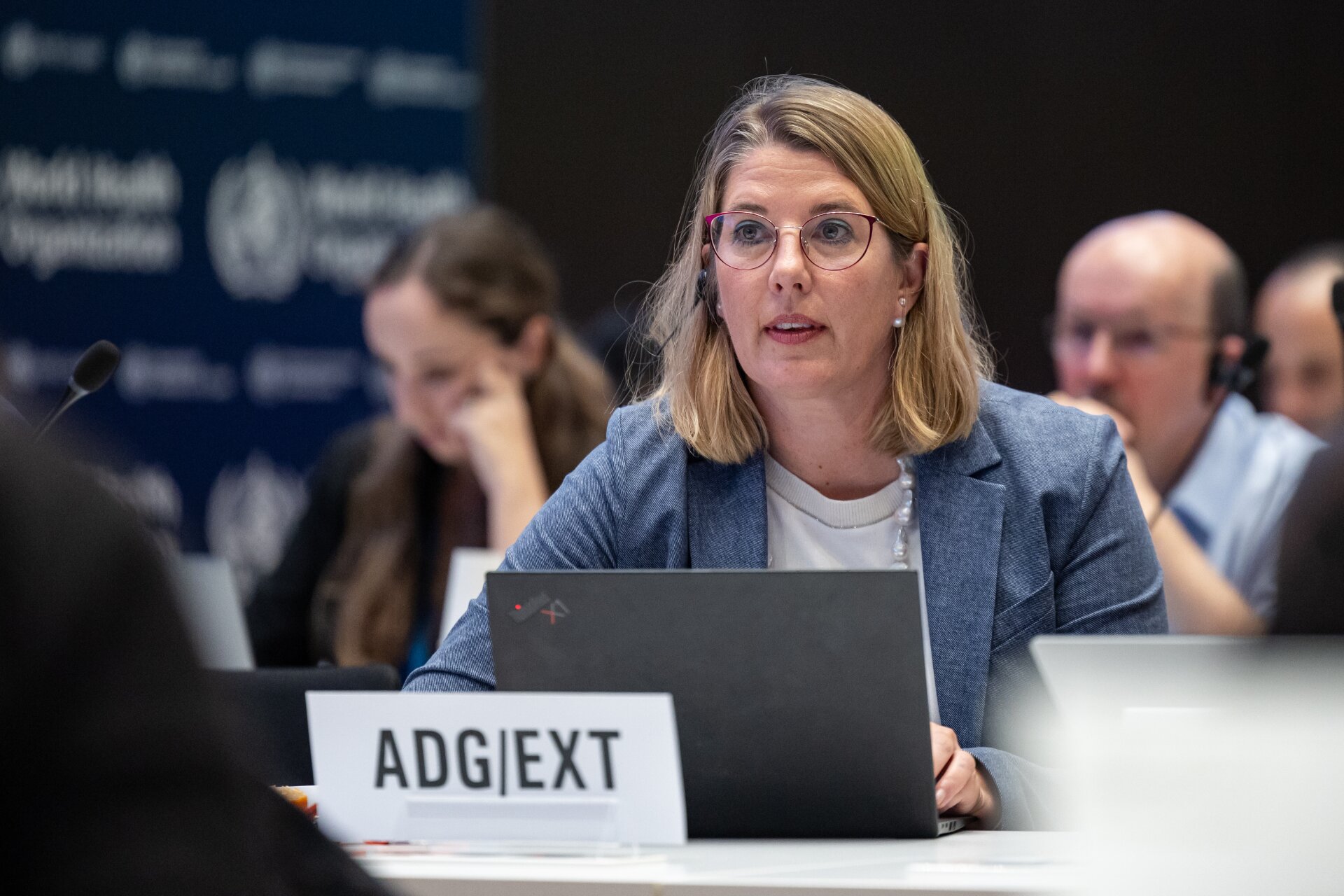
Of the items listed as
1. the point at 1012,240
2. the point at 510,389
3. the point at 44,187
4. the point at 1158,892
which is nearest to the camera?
the point at 1158,892

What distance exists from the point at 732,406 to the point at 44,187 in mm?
3226

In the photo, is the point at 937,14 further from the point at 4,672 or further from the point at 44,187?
the point at 4,672

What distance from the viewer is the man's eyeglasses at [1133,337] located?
138 inches

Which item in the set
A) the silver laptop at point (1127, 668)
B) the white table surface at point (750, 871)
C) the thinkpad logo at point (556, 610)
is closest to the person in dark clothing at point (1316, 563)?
the silver laptop at point (1127, 668)

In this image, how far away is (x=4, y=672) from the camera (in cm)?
46

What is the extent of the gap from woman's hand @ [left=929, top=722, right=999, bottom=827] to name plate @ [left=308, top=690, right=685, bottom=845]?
344 millimetres

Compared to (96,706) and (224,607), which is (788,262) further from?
(96,706)

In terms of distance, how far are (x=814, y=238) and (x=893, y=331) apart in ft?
0.64

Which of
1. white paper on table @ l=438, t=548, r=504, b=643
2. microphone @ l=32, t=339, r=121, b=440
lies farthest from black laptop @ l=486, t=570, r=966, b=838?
white paper on table @ l=438, t=548, r=504, b=643

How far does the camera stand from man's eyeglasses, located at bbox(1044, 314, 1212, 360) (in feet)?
11.5

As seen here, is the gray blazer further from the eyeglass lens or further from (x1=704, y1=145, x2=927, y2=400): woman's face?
the eyeglass lens

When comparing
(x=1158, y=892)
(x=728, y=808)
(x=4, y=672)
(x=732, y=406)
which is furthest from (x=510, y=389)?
(x=4, y=672)

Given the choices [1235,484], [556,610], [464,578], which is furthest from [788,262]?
[1235,484]

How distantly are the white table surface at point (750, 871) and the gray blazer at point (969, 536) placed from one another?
499 millimetres
